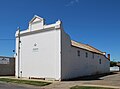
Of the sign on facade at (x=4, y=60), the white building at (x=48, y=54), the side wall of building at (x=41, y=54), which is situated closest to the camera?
the white building at (x=48, y=54)

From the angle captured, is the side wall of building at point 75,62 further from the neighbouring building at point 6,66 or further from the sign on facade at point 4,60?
the sign on facade at point 4,60

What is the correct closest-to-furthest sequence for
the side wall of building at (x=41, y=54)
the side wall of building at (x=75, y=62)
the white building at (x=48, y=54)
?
the white building at (x=48, y=54)
the side wall of building at (x=41, y=54)
the side wall of building at (x=75, y=62)

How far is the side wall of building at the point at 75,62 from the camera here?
28.2m

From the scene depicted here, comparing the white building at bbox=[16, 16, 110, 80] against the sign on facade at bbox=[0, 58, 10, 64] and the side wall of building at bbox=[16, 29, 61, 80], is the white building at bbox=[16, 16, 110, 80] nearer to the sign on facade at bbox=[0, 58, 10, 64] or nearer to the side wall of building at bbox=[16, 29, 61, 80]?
the side wall of building at bbox=[16, 29, 61, 80]

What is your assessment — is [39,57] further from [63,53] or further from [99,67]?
[99,67]

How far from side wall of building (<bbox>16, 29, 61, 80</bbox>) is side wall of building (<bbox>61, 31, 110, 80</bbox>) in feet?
3.03

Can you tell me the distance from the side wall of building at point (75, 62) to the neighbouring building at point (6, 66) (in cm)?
1326

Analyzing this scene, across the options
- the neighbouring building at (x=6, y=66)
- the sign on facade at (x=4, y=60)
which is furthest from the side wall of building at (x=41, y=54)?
the neighbouring building at (x=6, y=66)

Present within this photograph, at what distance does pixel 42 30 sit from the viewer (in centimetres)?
3005

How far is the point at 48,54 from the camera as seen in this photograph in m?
29.0

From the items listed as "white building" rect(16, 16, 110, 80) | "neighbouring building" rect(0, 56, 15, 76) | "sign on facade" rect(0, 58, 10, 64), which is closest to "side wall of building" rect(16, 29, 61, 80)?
"white building" rect(16, 16, 110, 80)

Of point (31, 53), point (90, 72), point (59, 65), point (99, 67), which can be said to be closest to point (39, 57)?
point (31, 53)

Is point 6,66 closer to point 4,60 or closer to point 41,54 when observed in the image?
point 4,60

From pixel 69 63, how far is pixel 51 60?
2.43m
